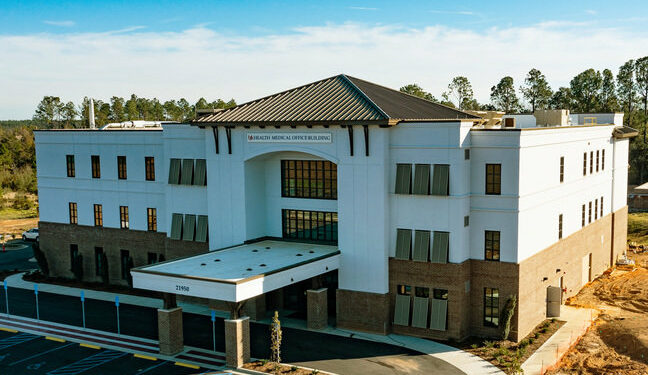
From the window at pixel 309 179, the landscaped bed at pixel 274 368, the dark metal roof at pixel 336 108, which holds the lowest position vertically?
the landscaped bed at pixel 274 368

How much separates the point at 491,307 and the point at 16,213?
78.6 m

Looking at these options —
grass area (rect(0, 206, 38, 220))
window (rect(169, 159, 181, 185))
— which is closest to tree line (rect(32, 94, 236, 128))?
grass area (rect(0, 206, 38, 220))

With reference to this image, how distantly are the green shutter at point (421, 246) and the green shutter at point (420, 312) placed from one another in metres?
2.20

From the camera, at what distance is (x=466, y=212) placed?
34.9m

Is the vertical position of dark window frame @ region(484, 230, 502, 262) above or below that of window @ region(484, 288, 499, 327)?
above

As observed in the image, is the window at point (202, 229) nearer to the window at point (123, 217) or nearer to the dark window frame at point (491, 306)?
the window at point (123, 217)

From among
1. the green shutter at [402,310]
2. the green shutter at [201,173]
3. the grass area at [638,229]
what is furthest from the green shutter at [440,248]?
the grass area at [638,229]

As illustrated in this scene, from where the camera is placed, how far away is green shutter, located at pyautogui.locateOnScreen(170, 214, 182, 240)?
→ 4391 cm

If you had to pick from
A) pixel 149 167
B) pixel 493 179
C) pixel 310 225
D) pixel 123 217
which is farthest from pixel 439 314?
pixel 123 217

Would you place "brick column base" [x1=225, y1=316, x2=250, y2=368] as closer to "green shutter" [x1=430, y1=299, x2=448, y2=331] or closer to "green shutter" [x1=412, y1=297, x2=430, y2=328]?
"green shutter" [x1=412, y1=297, x2=430, y2=328]

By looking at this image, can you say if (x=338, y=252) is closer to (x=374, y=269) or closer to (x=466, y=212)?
(x=374, y=269)

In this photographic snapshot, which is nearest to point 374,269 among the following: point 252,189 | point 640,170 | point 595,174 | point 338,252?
point 338,252

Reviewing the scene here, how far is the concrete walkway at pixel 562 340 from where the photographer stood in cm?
3095

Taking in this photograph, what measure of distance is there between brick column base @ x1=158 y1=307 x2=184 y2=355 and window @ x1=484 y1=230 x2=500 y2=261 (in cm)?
1622
